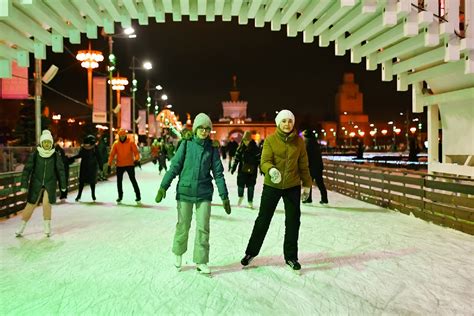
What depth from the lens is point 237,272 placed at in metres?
5.66

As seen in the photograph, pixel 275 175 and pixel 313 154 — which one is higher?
pixel 313 154

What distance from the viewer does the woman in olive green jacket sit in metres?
5.63

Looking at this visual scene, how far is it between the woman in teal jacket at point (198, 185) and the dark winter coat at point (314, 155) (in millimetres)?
6334

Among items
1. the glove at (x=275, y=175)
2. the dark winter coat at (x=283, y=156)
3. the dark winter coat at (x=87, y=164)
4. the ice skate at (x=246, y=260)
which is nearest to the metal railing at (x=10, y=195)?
the dark winter coat at (x=87, y=164)

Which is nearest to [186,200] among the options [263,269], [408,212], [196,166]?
[196,166]

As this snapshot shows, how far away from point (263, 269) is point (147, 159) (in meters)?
36.7

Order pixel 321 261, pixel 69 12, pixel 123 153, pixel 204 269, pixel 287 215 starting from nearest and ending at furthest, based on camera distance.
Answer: pixel 204 269 → pixel 287 215 → pixel 321 261 → pixel 69 12 → pixel 123 153

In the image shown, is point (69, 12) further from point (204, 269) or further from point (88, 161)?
point (204, 269)

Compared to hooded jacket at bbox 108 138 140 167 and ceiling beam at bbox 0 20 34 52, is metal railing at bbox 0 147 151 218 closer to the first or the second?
hooded jacket at bbox 108 138 140 167

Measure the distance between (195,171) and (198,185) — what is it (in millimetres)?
150

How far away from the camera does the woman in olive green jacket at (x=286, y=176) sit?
222 inches

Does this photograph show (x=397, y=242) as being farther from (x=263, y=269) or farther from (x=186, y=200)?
(x=186, y=200)

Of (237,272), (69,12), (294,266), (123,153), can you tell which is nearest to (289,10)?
(69,12)

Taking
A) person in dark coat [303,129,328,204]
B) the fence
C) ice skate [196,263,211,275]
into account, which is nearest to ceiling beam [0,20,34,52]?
ice skate [196,263,211,275]
